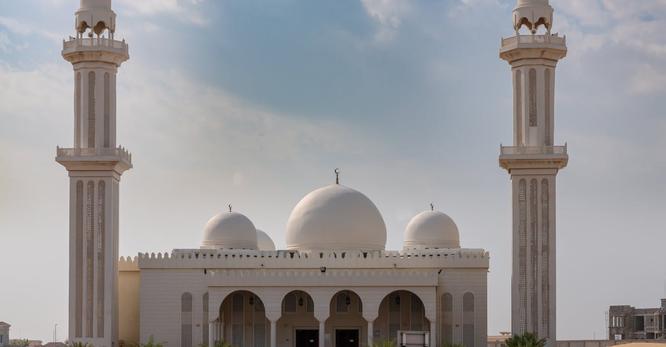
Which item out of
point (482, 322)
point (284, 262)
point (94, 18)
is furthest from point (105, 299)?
point (482, 322)

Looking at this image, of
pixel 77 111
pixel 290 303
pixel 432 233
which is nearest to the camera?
pixel 77 111

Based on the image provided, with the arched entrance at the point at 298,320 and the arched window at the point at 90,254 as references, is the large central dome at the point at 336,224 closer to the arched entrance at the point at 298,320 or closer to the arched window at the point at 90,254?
the arched entrance at the point at 298,320

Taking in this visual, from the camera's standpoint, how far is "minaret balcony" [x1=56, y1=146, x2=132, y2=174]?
4775 cm

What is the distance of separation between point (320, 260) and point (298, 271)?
4.09 feet

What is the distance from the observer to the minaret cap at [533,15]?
47.6m

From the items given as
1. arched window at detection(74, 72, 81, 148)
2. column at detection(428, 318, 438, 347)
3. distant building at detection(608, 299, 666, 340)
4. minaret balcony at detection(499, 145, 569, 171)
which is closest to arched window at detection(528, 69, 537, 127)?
minaret balcony at detection(499, 145, 569, 171)

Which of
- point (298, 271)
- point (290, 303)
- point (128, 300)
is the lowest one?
point (290, 303)

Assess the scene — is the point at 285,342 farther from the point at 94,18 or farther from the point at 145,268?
the point at 94,18

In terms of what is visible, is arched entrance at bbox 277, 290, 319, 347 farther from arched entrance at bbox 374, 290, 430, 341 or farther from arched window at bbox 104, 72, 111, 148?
arched window at bbox 104, 72, 111, 148

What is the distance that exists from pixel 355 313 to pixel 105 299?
10.1 meters

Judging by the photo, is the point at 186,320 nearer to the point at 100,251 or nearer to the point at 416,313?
the point at 100,251

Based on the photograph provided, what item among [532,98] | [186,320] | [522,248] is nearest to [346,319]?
[186,320]

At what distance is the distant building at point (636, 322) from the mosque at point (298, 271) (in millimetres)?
23657

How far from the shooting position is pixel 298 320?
50.3 meters
